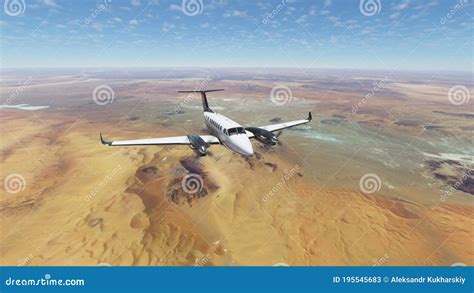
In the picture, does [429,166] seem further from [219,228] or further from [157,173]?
[157,173]

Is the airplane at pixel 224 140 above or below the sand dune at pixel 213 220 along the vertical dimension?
above

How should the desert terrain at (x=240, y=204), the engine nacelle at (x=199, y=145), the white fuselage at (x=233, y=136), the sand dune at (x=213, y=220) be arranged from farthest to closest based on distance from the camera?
the white fuselage at (x=233, y=136) < the engine nacelle at (x=199, y=145) < the desert terrain at (x=240, y=204) < the sand dune at (x=213, y=220)

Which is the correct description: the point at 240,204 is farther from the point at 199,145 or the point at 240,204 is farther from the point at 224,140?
the point at 224,140

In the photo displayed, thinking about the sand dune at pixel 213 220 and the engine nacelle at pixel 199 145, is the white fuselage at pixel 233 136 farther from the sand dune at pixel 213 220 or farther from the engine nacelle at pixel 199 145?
the sand dune at pixel 213 220

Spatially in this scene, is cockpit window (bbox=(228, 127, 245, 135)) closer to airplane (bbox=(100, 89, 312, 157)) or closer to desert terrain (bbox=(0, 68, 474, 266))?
airplane (bbox=(100, 89, 312, 157))

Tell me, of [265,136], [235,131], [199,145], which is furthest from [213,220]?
[265,136]

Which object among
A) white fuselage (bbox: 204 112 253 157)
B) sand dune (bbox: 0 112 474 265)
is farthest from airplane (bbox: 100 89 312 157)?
sand dune (bbox: 0 112 474 265)

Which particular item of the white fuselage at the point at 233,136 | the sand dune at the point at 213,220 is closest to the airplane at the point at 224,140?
the white fuselage at the point at 233,136

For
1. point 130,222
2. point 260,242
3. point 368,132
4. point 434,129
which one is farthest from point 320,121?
point 130,222

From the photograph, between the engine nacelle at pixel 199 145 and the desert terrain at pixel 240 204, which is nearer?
the desert terrain at pixel 240 204

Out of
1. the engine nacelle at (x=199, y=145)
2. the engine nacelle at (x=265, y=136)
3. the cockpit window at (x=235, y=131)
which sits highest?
the cockpit window at (x=235, y=131)

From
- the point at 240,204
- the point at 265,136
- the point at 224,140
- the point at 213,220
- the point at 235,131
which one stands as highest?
the point at 235,131
